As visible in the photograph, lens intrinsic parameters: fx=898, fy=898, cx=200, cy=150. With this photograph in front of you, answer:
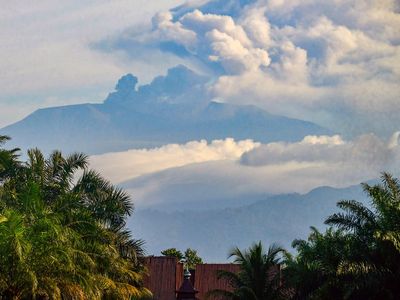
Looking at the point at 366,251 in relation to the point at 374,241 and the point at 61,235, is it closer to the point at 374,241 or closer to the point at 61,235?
the point at 374,241

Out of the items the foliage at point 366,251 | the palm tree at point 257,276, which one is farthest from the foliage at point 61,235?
the foliage at point 366,251

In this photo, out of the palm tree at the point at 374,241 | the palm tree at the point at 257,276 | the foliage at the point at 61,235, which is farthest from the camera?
the palm tree at the point at 257,276

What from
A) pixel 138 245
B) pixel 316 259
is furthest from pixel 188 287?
pixel 316 259

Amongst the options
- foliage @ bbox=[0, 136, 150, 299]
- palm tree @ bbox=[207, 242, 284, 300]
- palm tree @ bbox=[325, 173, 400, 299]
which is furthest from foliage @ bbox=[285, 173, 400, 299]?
foliage @ bbox=[0, 136, 150, 299]

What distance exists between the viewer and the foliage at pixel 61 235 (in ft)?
105

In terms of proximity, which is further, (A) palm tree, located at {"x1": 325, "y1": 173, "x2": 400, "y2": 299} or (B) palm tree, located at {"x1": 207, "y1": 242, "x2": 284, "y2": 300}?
(B) palm tree, located at {"x1": 207, "y1": 242, "x2": 284, "y2": 300}

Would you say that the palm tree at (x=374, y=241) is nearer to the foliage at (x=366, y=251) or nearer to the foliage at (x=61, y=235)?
the foliage at (x=366, y=251)

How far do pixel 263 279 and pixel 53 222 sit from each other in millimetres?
12773

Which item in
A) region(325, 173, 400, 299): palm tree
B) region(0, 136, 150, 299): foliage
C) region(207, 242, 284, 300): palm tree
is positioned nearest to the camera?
region(0, 136, 150, 299): foliage

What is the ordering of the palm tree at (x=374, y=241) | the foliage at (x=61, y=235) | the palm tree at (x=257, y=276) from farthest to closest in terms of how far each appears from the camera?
the palm tree at (x=257, y=276), the palm tree at (x=374, y=241), the foliage at (x=61, y=235)

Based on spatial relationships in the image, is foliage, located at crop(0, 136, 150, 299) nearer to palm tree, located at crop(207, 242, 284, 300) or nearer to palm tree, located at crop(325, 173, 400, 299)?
palm tree, located at crop(207, 242, 284, 300)

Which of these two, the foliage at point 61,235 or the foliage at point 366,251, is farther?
the foliage at point 366,251

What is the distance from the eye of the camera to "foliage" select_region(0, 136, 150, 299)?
105ft

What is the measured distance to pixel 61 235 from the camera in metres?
32.6
